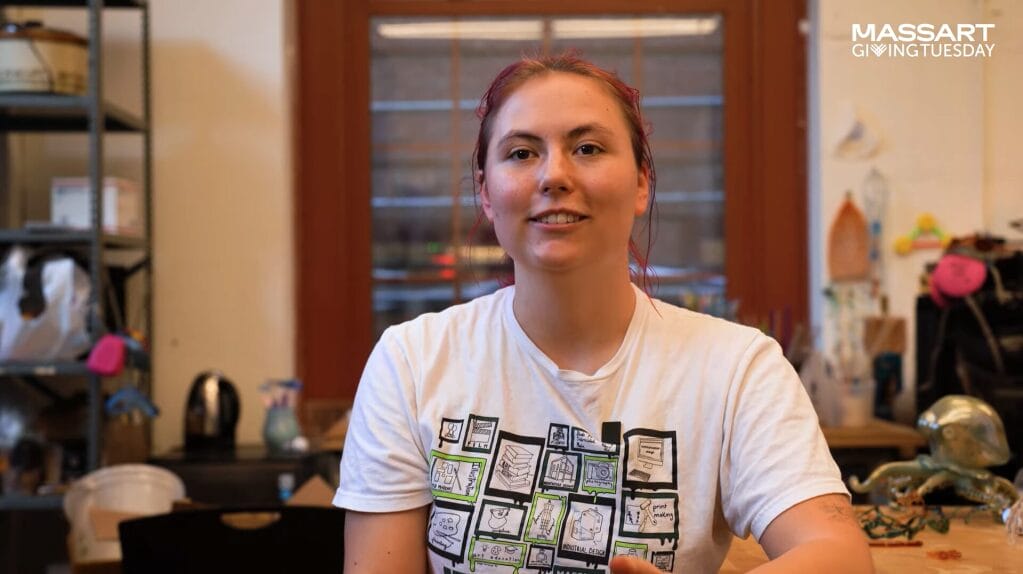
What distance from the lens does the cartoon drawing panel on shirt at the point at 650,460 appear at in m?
1.29

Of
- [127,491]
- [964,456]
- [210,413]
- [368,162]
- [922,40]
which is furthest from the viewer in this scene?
[368,162]

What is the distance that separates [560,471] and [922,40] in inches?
89.8

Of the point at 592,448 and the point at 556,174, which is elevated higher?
the point at 556,174

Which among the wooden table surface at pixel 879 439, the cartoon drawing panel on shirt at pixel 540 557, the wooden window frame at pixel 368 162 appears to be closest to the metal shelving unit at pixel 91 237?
the wooden window frame at pixel 368 162

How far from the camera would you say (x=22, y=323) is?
3.27 metres

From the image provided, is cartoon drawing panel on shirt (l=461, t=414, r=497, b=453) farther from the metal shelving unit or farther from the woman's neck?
the metal shelving unit

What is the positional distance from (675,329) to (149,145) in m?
2.77

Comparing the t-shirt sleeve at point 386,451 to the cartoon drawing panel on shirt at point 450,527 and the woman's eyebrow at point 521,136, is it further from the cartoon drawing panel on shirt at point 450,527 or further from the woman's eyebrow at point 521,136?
the woman's eyebrow at point 521,136

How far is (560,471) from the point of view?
130cm

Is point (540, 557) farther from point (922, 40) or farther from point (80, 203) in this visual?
point (80, 203)

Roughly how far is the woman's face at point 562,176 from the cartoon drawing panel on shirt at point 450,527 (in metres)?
0.29

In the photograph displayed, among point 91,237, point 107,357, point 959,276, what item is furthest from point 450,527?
point 91,237

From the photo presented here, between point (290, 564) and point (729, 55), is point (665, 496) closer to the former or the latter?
point (290, 564)

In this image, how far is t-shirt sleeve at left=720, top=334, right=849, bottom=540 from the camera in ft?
4.03
